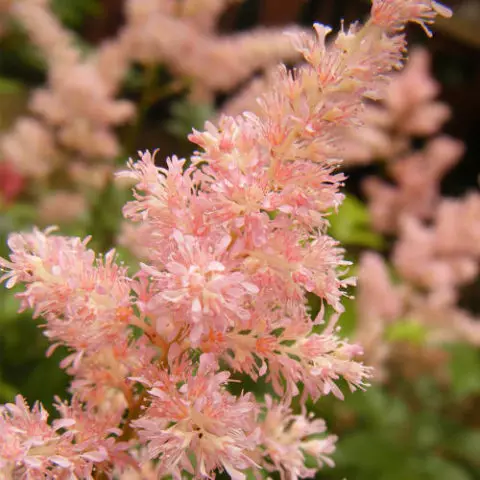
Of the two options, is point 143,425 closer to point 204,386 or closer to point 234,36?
point 204,386

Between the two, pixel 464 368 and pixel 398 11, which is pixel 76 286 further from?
pixel 464 368

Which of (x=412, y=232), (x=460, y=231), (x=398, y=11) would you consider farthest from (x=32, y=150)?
(x=398, y=11)

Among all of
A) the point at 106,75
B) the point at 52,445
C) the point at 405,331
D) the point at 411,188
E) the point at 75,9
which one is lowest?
the point at 52,445

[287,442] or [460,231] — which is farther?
[460,231]

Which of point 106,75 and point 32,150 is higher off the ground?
point 106,75

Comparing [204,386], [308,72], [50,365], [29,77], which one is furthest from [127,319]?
[29,77]

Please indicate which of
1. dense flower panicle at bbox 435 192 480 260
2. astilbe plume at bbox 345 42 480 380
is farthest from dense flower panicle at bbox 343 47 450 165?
dense flower panicle at bbox 435 192 480 260

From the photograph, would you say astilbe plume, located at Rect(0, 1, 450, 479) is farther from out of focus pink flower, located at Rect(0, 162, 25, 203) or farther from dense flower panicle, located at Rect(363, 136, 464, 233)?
dense flower panicle, located at Rect(363, 136, 464, 233)
